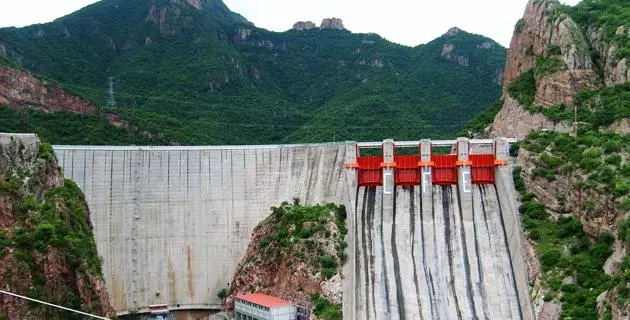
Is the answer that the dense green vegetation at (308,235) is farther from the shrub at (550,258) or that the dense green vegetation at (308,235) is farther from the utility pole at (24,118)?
the utility pole at (24,118)

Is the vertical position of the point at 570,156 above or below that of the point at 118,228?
above

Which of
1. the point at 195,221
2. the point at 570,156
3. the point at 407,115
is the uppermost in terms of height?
the point at 407,115

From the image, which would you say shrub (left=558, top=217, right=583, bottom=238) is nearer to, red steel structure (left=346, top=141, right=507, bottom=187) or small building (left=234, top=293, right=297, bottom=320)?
red steel structure (left=346, top=141, right=507, bottom=187)

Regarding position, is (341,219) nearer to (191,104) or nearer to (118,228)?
(118,228)

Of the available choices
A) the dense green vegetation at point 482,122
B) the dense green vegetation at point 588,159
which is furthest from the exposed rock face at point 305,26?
the dense green vegetation at point 588,159

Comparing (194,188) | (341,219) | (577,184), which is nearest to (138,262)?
(194,188)

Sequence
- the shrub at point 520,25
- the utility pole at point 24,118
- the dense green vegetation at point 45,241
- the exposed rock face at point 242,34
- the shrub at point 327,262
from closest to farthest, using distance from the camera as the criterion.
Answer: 1. the dense green vegetation at point 45,241
2. the shrub at point 327,262
3. the shrub at point 520,25
4. the utility pole at point 24,118
5. the exposed rock face at point 242,34
